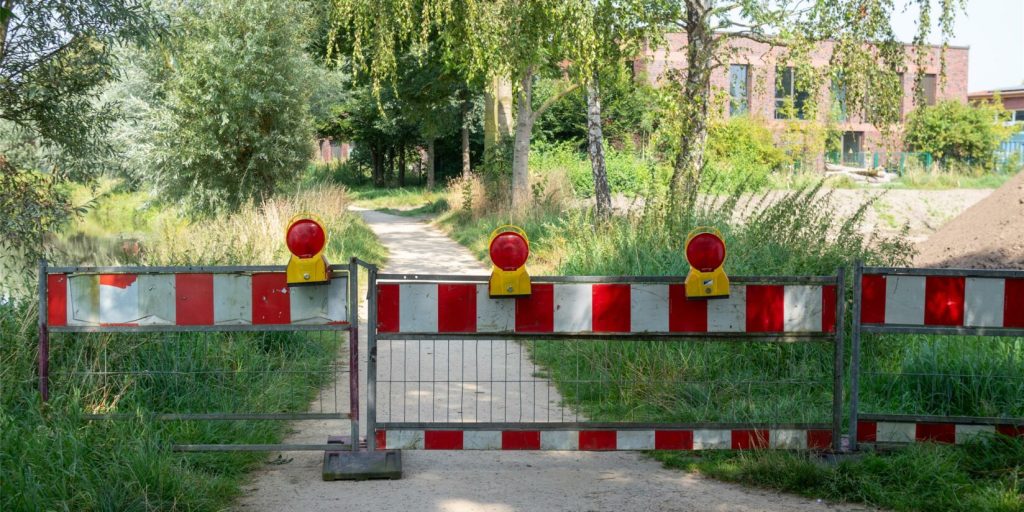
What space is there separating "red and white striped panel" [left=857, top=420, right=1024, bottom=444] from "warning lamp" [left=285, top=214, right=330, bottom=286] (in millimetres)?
3240

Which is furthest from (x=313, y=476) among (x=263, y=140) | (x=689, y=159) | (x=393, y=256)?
(x=263, y=140)

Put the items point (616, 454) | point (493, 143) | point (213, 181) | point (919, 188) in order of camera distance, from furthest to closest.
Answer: point (919, 188) → point (493, 143) → point (213, 181) → point (616, 454)

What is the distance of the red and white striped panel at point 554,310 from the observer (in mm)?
5387

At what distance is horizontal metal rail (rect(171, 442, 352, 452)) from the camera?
5.27 metres

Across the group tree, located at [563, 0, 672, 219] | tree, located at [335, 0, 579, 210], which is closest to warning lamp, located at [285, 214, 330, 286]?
tree, located at [563, 0, 672, 219]

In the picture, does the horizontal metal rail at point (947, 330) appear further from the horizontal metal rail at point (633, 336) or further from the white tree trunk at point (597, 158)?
the white tree trunk at point (597, 158)

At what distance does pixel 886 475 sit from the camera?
5.19 meters

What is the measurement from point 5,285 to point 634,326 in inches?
243

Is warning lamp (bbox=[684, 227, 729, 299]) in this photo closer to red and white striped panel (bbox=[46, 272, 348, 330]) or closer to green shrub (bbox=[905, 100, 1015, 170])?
red and white striped panel (bbox=[46, 272, 348, 330])

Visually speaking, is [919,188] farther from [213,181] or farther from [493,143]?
[213,181]

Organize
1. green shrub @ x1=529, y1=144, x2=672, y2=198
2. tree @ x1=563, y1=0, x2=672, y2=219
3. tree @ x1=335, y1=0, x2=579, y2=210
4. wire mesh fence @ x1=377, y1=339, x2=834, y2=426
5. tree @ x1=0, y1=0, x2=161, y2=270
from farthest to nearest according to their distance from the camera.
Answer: green shrub @ x1=529, y1=144, x2=672, y2=198 < tree @ x1=335, y1=0, x2=579, y2=210 < tree @ x1=563, y1=0, x2=672, y2=219 < tree @ x1=0, y1=0, x2=161, y2=270 < wire mesh fence @ x1=377, y1=339, x2=834, y2=426

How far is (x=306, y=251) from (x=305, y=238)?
0.08 metres

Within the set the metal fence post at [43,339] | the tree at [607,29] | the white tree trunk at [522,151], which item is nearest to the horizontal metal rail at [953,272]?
the metal fence post at [43,339]

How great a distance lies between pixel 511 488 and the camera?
17.0 feet
